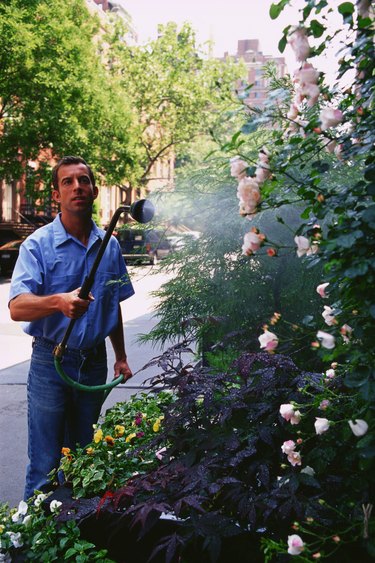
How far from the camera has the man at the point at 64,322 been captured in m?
3.37

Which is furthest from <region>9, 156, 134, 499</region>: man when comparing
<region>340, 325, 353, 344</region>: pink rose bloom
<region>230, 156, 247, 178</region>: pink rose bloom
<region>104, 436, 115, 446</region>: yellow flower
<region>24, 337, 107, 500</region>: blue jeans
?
<region>340, 325, 353, 344</region>: pink rose bloom

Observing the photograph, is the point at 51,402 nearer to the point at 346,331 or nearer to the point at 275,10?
the point at 346,331

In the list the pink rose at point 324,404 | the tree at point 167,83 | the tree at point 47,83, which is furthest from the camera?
the tree at point 167,83

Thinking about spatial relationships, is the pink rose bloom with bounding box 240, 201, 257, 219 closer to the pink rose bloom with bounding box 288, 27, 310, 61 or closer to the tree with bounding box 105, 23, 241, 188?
the pink rose bloom with bounding box 288, 27, 310, 61

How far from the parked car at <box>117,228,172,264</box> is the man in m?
0.20

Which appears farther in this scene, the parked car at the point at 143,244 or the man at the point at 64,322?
the parked car at the point at 143,244

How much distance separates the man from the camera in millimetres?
3365

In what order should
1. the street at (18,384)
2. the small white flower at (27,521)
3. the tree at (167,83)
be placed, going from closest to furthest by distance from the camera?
the small white flower at (27,521) → the street at (18,384) → the tree at (167,83)

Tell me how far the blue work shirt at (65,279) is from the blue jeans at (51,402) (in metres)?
0.08

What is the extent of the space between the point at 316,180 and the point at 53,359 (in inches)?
76.0

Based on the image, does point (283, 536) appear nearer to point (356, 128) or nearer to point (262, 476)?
point (262, 476)

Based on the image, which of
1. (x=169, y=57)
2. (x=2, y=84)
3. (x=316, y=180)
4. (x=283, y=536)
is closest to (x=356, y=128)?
(x=316, y=180)

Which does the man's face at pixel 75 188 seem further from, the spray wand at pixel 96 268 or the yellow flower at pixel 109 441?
the yellow flower at pixel 109 441

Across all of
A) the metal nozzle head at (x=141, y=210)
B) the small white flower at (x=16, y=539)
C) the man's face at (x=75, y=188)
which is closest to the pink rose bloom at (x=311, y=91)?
the metal nozzle head at (x=141, y=210)
